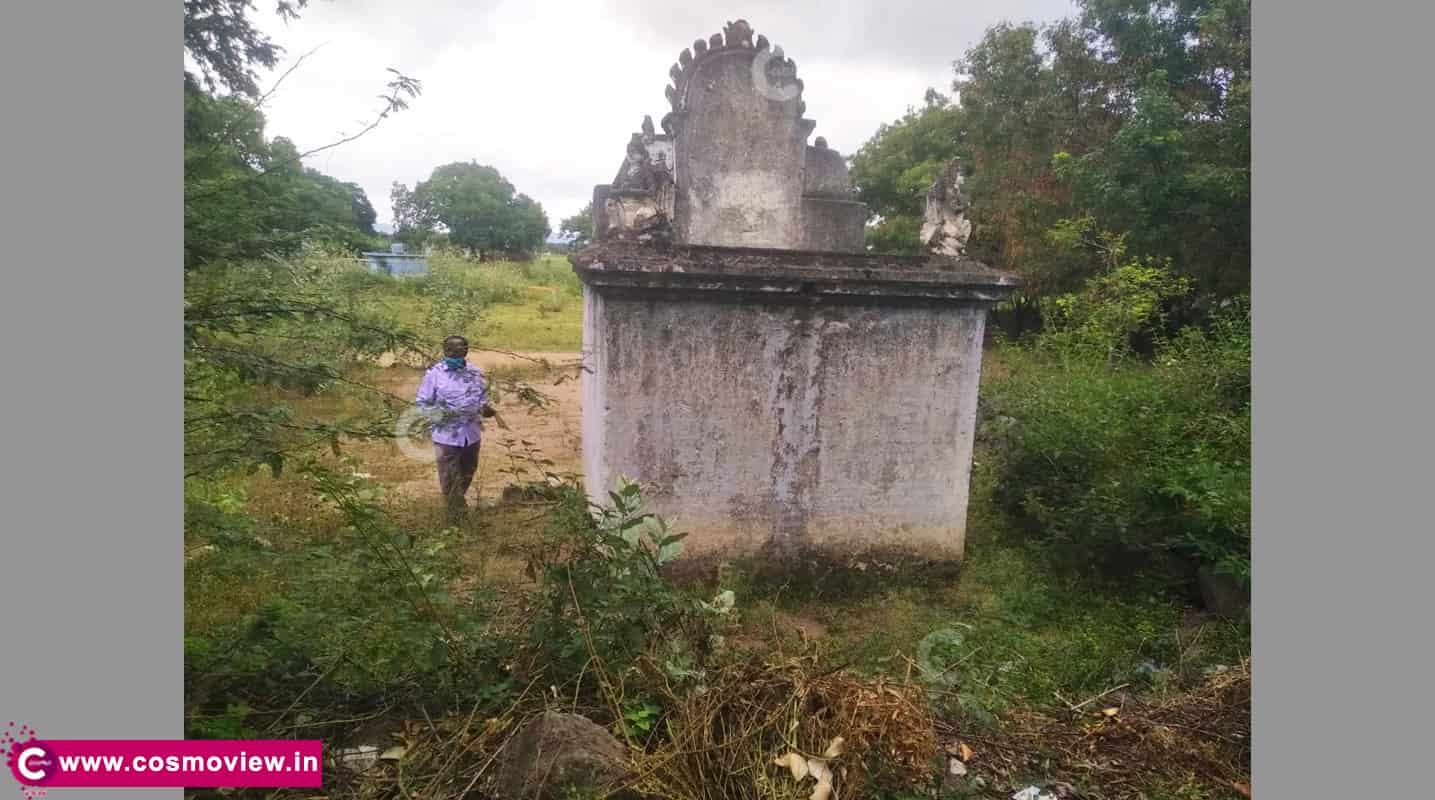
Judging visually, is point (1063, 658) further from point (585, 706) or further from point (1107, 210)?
point (1107, 210)

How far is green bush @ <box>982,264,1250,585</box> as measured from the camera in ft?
14.7

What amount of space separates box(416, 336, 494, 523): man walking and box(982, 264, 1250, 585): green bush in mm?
3941

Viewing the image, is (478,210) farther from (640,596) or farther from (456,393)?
(640,596)

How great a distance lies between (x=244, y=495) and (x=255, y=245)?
11.4 feet

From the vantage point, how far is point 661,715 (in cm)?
287

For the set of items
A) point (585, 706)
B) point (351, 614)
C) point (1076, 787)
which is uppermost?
point (351, 614)

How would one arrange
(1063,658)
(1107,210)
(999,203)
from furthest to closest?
(999,203) → (1107,210) → (1063,658)

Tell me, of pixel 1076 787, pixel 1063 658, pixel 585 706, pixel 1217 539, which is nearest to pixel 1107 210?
pixel 1217 539

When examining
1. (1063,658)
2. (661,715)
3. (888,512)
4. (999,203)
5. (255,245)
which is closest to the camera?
(255,245)

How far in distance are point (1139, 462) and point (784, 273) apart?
112 inches

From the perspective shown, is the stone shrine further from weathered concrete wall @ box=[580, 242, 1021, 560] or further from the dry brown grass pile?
the dry brown grass pile

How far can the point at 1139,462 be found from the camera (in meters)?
5.37

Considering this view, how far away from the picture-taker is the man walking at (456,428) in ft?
18.1

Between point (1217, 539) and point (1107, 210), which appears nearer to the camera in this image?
point (1217, 539)
